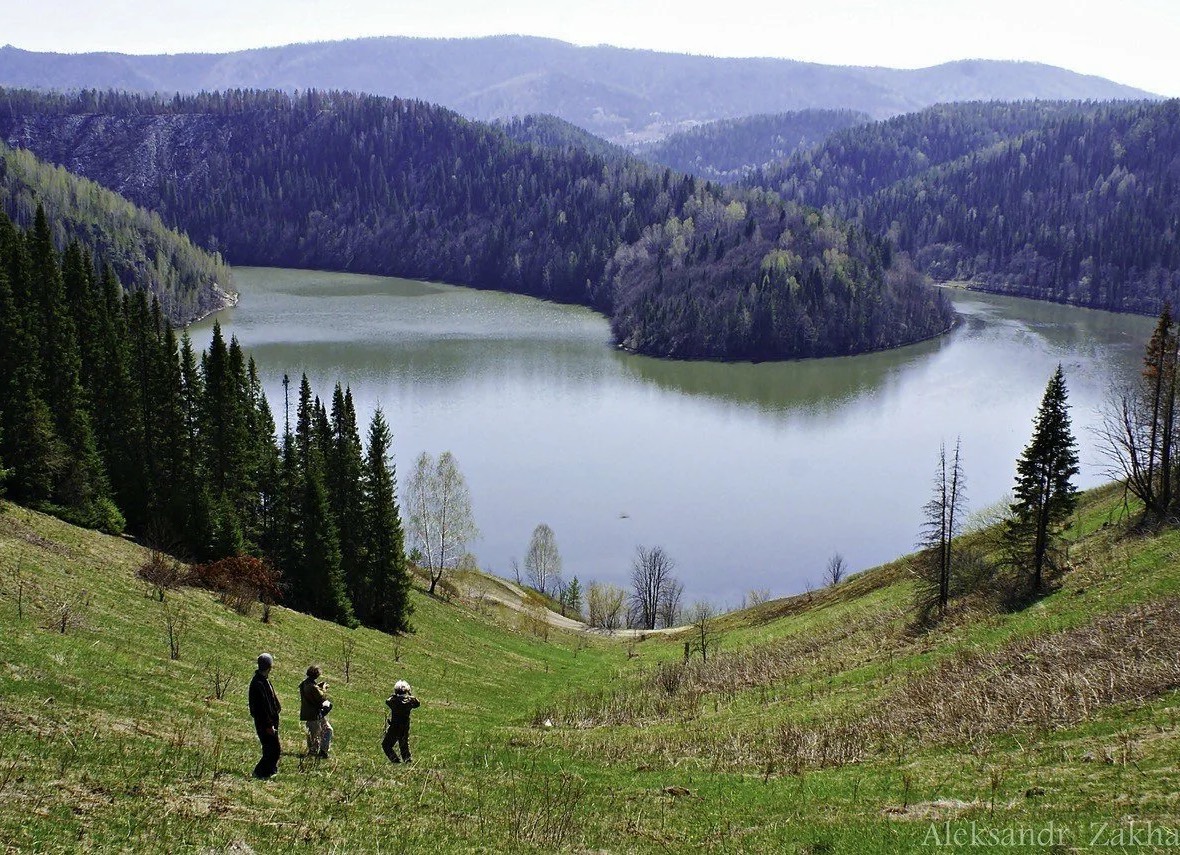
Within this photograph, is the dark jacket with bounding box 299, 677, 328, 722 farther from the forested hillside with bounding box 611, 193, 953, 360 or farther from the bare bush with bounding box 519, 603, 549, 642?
the forested hillside with bounding box 611, 193, 953, 360

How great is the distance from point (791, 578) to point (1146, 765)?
56.4 metres

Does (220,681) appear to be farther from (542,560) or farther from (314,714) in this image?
(542,560)

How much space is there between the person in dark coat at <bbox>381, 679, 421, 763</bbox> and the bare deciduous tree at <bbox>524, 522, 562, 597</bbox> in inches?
2200

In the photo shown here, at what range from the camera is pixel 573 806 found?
60.2 ft

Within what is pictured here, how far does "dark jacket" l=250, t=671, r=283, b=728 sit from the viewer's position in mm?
16734

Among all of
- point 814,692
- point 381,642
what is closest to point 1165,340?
point 814,692

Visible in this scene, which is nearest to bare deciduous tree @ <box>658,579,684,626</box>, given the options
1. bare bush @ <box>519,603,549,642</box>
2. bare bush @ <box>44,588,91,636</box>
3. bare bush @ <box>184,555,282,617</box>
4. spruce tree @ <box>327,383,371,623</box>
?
bare bush @ <box>519,603,549,642</box>

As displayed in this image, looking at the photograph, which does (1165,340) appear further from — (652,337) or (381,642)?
(652,337)

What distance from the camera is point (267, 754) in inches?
668

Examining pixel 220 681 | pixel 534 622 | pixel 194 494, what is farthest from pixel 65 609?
pixel 534 622

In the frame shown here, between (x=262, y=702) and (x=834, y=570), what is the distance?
63.4 metres

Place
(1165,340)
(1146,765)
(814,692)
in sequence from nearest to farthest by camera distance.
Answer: (1146,765) → (814,692) → (1165,340)

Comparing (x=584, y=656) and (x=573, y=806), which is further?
(x=584, y=656)

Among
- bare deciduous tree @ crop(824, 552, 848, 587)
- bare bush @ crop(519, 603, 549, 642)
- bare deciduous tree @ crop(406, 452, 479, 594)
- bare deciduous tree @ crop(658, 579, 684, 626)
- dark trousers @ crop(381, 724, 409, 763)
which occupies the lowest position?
bare deciduous tree @ crop(658, 579, 684, 626)
